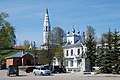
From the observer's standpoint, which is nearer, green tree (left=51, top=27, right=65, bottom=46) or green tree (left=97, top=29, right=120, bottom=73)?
green tree (left=97, top=29, right=120, bottom=73)

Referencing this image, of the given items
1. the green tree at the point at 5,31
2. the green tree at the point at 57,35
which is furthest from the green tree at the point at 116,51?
the green tree at the point at 57,35

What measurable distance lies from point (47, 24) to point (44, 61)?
8117 cm

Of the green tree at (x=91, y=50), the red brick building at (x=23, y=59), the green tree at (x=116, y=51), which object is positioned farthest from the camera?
the red brick building at (x=23, y=59)

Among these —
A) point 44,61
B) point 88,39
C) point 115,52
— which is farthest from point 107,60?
point 44,61

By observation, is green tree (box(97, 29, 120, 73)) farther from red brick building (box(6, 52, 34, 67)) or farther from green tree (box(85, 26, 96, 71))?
red brick building (box(6, 52, 34, 67))

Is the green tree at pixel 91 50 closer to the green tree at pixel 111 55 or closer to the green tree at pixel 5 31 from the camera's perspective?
the green tree at pixel 111 55

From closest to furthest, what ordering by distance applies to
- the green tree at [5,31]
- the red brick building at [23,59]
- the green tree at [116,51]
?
the green tree at [116,51]
the green tree at [5,31]
the red brick building at [23,59]

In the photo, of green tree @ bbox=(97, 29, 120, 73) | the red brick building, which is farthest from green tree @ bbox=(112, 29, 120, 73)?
the red brick building

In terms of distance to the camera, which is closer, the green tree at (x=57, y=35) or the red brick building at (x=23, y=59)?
the green tree at (x=57, y=35)

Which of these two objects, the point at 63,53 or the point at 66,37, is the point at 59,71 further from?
the point at 66,37

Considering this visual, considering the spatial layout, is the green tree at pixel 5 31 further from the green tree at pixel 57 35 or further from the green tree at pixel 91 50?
the green tree at pixel 57 35

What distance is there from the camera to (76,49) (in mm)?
86875

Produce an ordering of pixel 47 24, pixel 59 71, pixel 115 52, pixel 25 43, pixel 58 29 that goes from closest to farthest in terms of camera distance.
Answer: pixel 115 52 < pixel 59 71 < pixel 58 29 < pixel 25 43 < pixel 47 24

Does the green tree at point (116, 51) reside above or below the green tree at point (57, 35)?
below
